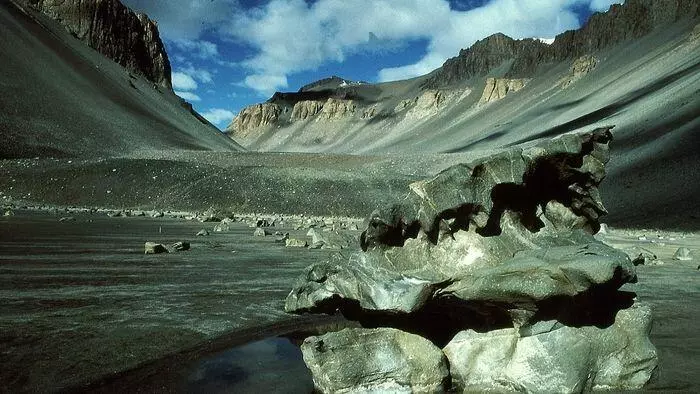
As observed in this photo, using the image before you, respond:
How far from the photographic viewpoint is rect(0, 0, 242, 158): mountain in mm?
69625

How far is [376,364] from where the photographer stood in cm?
582

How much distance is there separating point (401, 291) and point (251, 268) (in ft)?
31.3

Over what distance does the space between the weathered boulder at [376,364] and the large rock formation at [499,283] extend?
53mm

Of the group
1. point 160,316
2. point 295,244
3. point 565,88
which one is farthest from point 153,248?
point 565,88

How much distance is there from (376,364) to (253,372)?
1593mm

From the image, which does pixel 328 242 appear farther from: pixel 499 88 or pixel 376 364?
pixel 499 88

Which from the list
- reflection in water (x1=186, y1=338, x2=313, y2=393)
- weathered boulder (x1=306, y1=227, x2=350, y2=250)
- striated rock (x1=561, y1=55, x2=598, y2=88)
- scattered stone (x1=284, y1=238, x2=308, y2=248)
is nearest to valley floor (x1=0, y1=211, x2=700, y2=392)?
reflection in water (x1=186, y1=338, x2=313, y2=393)

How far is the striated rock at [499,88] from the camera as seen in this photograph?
159625 mm

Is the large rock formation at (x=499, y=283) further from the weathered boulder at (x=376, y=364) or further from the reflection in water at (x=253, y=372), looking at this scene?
the reflection in water at (x=253, y=372)

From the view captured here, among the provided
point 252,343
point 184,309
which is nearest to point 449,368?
point 252,343

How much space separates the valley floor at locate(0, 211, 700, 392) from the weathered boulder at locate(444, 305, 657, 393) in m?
0.38

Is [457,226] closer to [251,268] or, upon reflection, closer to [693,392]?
[693,392]

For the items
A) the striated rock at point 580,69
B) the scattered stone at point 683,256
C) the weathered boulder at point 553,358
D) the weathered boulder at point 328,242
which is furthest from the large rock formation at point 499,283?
the striated rock at point 580,69

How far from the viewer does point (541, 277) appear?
5.73 metres
